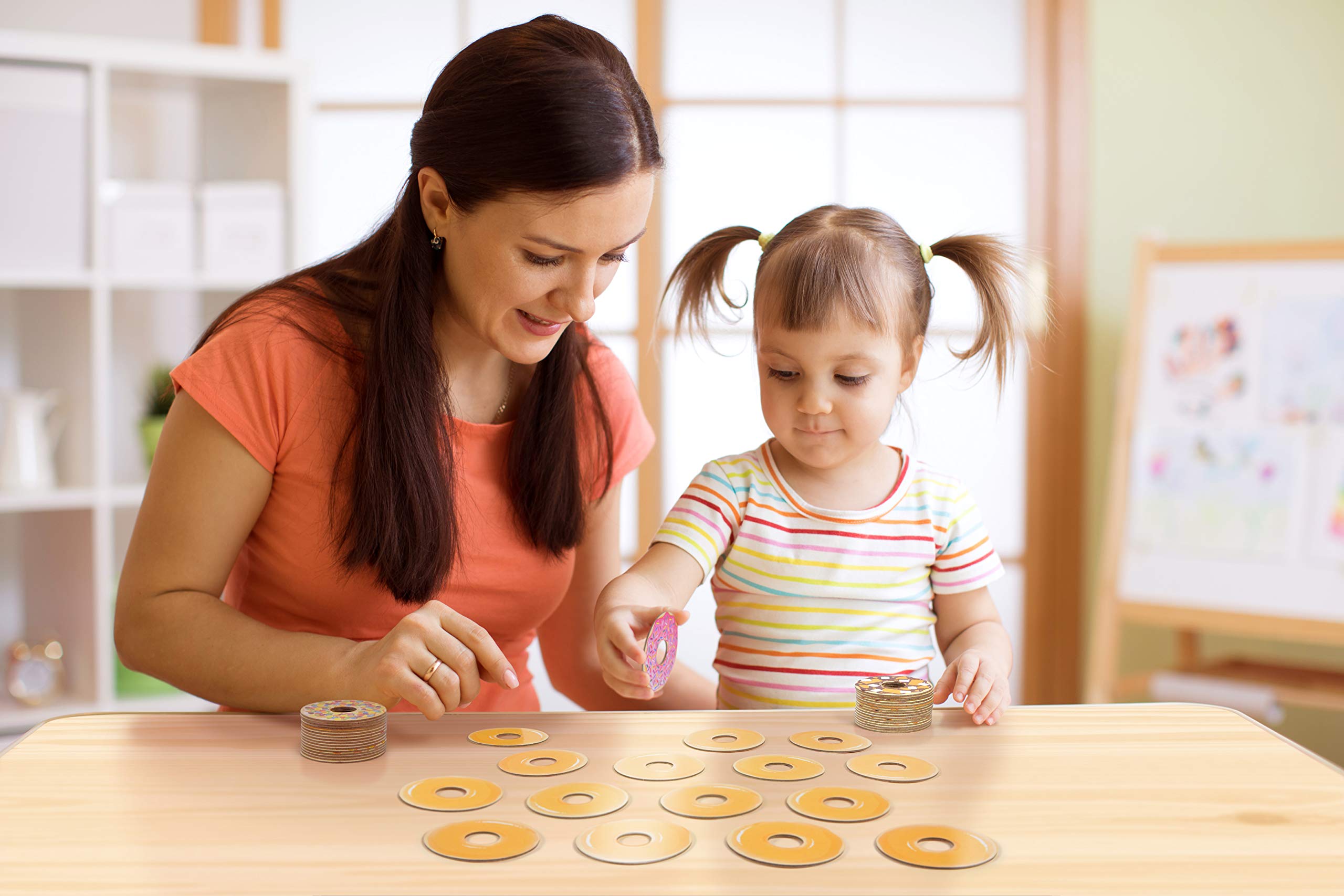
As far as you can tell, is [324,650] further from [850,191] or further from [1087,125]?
[1087,125]

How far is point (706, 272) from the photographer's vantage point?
4.25 ft

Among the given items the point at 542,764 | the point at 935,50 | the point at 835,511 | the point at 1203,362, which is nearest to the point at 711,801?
the point at 542,764

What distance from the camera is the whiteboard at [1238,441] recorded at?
245 centimetres

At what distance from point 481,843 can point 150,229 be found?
87.5 inches

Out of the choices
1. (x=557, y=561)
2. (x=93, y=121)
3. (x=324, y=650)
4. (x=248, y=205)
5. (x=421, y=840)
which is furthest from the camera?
(x=248, y=205)

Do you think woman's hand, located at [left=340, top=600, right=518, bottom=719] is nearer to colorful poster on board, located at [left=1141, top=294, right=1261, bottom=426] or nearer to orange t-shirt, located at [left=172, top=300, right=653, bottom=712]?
orange t-shirt, located at [left=172, top=300, right=653, bottom=712]

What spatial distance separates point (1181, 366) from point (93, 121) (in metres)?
2.48

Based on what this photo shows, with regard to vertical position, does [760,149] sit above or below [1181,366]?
above

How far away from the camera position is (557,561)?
1327mm

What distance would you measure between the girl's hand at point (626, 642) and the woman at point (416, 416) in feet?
0.36

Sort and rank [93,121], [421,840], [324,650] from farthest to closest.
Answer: [93,121] → [324,650] → [421,840]

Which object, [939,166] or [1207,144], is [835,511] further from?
[1207,144]

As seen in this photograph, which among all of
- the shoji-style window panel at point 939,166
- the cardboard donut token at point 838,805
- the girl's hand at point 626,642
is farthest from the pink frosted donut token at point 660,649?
the shoji-style window panel at point 939,166

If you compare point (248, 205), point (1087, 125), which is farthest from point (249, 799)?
point (1087, 125)
